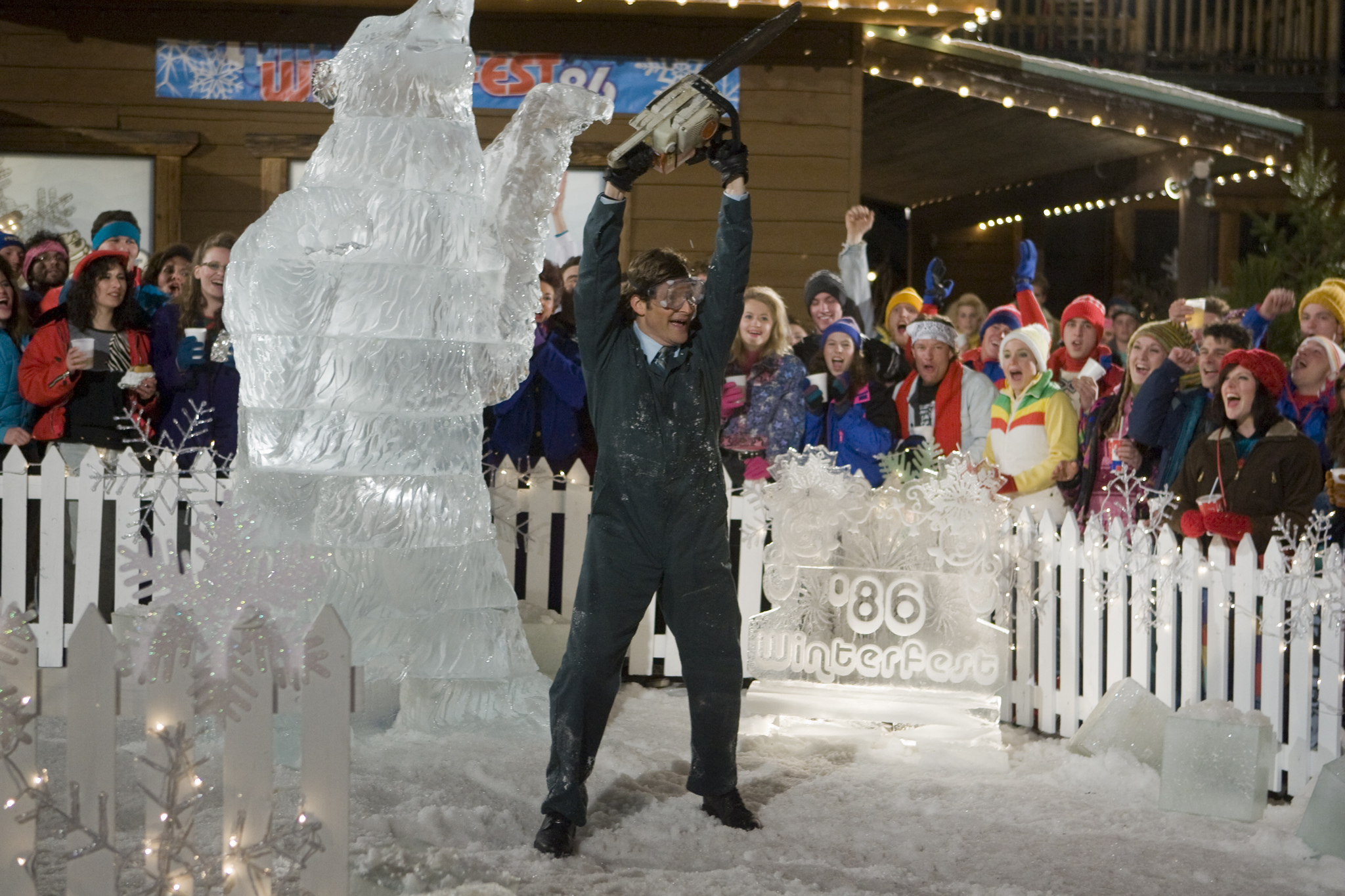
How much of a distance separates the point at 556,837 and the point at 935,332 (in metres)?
4.05

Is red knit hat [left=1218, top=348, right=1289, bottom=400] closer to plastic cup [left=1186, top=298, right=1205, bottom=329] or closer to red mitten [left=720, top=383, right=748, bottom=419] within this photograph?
red mitten [left=720, top=383, right=748, bottom=419]

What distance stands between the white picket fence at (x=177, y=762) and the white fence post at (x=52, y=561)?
→ 3.37 meters

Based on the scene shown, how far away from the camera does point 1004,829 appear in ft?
14.1

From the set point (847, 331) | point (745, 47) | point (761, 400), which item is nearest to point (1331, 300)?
point (847, 331)

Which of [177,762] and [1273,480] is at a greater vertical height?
[1273,480]

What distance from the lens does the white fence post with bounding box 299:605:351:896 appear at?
10.3 ft

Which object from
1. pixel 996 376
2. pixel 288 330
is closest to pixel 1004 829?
pixel 288 330

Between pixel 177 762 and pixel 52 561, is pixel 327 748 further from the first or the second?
pixel 52 561

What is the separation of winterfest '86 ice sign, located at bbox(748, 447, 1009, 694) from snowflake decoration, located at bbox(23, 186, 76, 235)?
6946mm

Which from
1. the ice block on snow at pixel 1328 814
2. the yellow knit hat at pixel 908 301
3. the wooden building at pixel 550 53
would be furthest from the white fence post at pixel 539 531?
the wooden building at pixel 550 53

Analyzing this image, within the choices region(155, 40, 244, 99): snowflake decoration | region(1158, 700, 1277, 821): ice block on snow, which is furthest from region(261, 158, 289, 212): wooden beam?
region(1158, 700, 1277, 821): ice block on snow

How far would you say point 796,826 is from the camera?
428 cm

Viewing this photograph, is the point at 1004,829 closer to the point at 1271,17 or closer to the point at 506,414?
the point at 506,414

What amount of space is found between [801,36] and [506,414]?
15.6 feet
